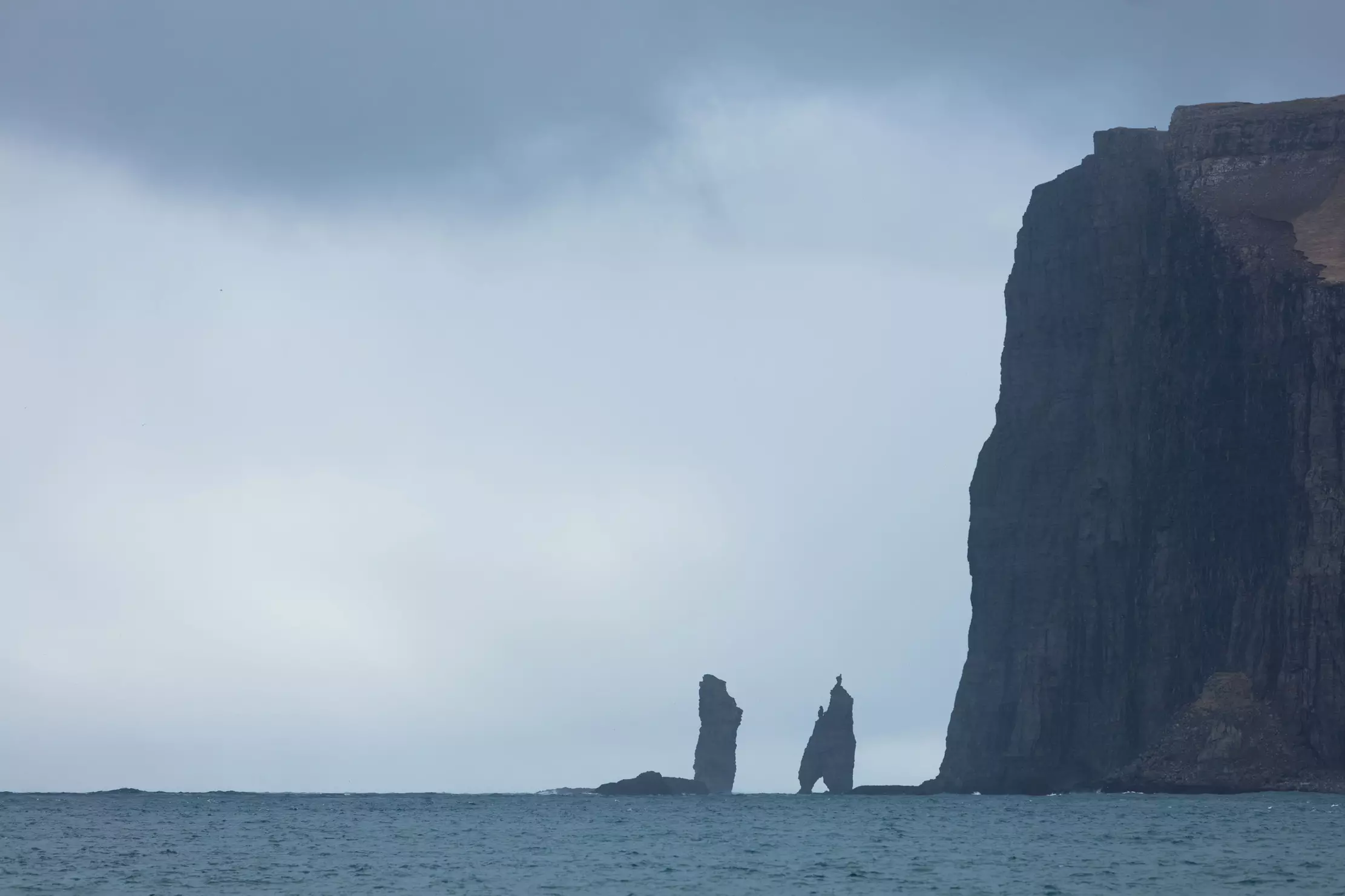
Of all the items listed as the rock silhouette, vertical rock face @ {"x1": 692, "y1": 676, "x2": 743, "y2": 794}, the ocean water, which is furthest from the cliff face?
vertical rock face @ {"x1": 692, "y1": 676, "x2": 743, "y2": 794}

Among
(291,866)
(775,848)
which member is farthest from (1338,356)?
(291,866)

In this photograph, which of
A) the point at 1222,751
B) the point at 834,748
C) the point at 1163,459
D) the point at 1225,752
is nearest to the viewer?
the point at 1225,752

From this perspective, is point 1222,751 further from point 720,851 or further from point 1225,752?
point 720,851

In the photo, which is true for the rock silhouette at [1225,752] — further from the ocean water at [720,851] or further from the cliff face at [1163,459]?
the ocean water at [720,851]

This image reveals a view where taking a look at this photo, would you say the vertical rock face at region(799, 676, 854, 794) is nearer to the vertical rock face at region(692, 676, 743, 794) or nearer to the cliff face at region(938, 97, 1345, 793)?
the vertical rock face at region(692, 676, 743, 794)

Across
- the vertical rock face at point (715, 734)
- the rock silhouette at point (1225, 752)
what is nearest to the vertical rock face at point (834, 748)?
the vertical rock face at point (715, 734)

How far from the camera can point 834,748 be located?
581 feet

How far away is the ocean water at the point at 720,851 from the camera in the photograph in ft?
188

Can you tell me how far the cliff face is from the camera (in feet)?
420

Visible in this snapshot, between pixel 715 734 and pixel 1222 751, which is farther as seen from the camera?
pixel 715 734

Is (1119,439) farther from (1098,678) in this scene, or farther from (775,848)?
(775,848)

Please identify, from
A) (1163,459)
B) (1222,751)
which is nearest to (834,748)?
(1163,459)

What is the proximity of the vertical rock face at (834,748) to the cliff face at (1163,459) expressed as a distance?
66.9 feet

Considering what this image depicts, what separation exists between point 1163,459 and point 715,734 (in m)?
58.4
